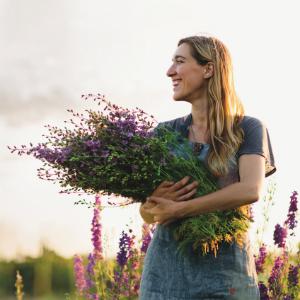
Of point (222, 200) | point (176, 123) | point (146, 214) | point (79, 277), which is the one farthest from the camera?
point (79, 277)

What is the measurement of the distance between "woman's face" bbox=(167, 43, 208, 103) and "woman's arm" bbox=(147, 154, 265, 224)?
482mm

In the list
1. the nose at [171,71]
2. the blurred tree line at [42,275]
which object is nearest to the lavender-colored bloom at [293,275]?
the nose at [171,71]

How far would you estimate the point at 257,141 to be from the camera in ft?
10.0

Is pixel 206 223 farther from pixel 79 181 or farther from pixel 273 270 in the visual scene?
pixel 273 270

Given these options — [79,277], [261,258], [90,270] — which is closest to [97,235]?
[90,270]

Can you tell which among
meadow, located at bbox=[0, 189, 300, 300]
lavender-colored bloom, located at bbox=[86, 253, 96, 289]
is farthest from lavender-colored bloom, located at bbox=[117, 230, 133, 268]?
lavender-colored bloom, located at bbox=[86, 253, 96, 289]

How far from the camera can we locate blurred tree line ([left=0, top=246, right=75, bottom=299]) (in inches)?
375

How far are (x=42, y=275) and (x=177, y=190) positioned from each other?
25.9ft

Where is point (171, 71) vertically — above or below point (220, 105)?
above

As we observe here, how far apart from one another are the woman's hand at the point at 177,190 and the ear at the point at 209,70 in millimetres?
588

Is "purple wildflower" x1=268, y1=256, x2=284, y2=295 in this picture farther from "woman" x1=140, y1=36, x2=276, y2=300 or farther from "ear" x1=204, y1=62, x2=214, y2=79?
"ear" x1=204, y1=62, x2=214, y2=79

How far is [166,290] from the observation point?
3.05 m

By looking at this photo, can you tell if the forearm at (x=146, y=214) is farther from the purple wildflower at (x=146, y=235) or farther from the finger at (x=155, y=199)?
the purple wildflower at (x=146, y=235)

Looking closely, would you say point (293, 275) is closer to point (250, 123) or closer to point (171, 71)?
point (250, 123)
